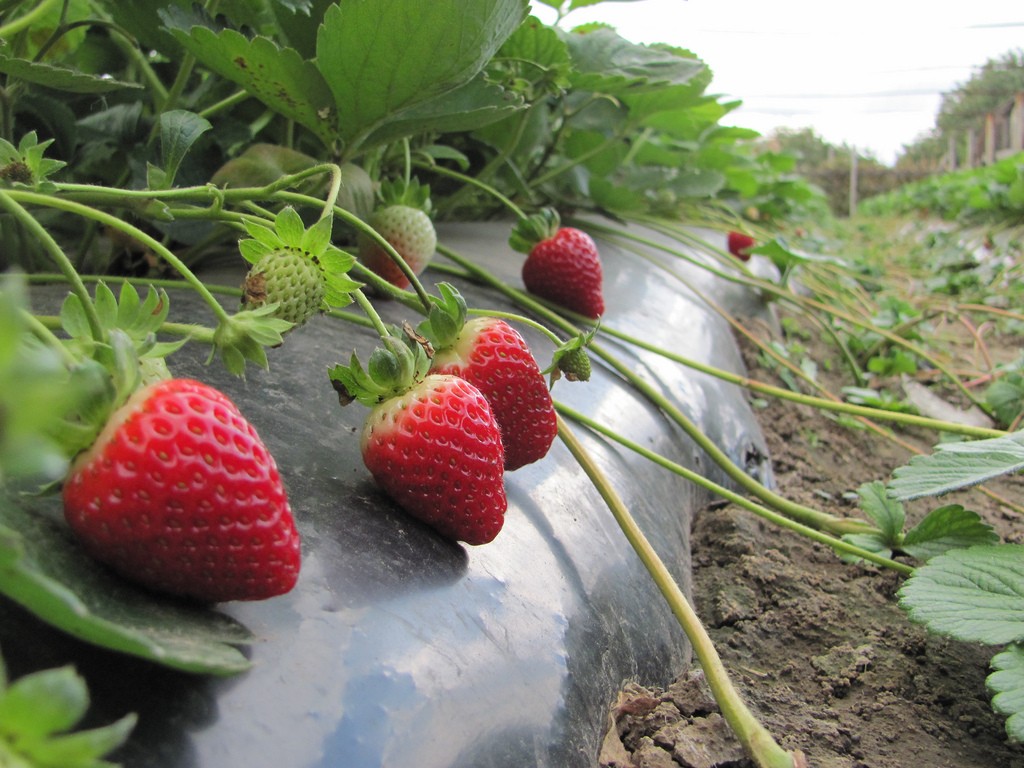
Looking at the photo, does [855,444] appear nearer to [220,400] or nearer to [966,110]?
[220,400]

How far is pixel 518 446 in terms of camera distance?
0.62m

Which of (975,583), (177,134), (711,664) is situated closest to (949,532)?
(975,583)

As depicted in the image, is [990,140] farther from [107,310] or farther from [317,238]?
[107,310]

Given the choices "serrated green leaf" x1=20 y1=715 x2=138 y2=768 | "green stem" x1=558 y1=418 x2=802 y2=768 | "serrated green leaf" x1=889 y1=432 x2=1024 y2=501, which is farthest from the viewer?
"serrated green leaf" x1=889 y1=432 x2=1024 y2=501

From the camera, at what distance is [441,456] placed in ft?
1.65

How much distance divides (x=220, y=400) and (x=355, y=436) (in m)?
0.22

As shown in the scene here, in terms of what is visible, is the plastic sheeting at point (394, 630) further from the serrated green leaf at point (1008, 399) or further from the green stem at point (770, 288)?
the serrated green leaf at point (1008, 399)

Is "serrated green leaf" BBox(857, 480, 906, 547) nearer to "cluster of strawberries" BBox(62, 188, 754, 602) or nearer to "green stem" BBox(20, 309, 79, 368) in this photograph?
"cluster of strawberries" BBox(62, 188, 754, 602)

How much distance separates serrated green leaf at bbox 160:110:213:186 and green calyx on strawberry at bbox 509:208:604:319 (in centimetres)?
49

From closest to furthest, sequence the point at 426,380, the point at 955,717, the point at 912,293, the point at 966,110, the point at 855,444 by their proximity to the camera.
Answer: the point at 426,380 < the point at 955,717 < the point at 855,444 < the point at 912,293 < the point at 966,110

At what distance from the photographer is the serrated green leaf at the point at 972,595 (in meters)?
0.60

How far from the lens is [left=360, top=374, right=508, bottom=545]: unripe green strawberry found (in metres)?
0.50

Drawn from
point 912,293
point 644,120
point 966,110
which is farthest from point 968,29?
point 644,120

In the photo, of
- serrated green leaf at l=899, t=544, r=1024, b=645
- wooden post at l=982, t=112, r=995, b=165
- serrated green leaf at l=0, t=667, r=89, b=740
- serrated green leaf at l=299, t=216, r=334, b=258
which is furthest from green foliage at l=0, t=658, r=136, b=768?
wooden post at l=982, t=112, r=995, b=165
